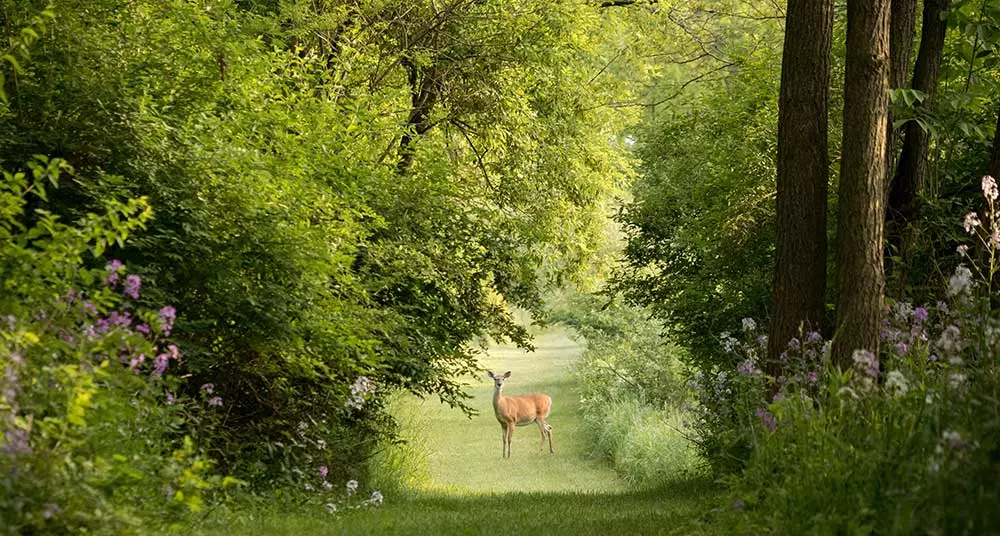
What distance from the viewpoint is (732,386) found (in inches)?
465

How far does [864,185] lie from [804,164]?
0.81 meters

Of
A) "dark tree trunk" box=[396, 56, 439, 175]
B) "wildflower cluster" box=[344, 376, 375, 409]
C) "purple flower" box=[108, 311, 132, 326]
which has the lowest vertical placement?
"wildflower cluster" box=[344, 376, 375, 409]

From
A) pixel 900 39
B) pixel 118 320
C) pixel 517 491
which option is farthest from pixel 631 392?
pixel 118 320

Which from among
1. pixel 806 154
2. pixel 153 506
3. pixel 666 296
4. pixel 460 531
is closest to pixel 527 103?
pixel 666 296

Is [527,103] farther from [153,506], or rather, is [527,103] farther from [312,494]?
[153,506]

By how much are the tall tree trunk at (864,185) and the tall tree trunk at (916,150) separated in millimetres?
1660

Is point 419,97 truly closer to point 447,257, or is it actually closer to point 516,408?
point 447,257

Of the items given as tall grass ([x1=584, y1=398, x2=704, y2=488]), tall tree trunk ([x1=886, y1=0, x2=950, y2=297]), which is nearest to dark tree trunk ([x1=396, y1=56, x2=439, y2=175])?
tall grass ([x1=584, y1=398, x2=704, y2=488])

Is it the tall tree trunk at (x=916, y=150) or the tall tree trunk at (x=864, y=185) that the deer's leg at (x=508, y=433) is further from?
the tall tree trunk at (x=864, y=185)

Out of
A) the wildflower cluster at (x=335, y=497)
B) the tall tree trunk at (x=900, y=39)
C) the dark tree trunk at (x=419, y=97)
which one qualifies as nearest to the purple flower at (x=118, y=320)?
the wildflower cluster at (x=335, y=497)

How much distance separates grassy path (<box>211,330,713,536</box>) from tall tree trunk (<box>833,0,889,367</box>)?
1.86 metres

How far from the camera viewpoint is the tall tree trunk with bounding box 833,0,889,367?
349 inches

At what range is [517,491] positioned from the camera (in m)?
15.4

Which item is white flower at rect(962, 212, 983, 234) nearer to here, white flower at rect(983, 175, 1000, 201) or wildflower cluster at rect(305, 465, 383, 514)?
white flower at rect(983, 175, 1000, 201)
